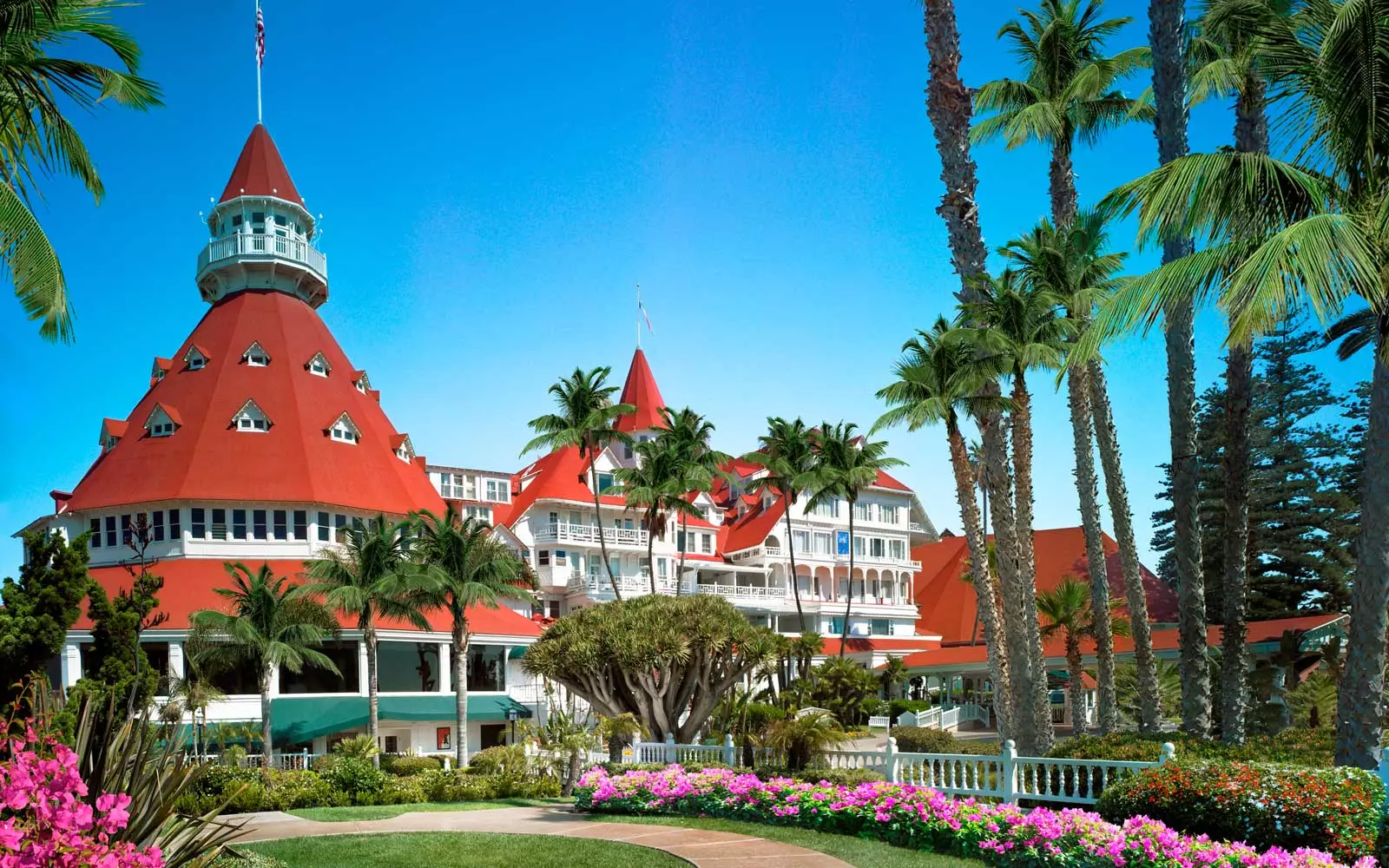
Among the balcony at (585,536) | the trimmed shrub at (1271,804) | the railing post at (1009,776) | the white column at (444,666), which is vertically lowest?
the white column at (444,666)

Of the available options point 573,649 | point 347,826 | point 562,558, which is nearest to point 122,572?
point 562,558

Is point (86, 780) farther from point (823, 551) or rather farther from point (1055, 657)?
point (823, 551)

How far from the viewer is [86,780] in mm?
8578

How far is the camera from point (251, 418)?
170 ft

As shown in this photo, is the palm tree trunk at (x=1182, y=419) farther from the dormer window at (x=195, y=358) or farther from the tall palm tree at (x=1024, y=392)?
the dormer window at (x=195, y=358)

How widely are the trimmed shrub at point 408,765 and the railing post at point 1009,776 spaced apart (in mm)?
23381

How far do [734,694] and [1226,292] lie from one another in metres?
24.7

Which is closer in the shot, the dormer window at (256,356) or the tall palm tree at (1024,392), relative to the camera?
the tall palm tree at (1024,392)

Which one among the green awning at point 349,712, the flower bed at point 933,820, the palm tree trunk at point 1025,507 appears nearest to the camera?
the flower bed at point 933,820

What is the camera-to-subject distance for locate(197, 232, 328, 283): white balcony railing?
57.1 meters

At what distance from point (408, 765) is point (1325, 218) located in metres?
33.4

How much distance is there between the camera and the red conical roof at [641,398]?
74.8 m

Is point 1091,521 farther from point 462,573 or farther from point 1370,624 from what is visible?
point 462,573

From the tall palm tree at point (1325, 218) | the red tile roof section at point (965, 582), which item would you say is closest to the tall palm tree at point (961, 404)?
the tall palm tree at point (1325, 218)
